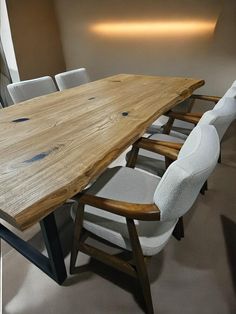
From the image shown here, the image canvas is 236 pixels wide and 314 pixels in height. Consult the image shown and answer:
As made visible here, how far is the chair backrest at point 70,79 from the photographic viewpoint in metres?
2.54

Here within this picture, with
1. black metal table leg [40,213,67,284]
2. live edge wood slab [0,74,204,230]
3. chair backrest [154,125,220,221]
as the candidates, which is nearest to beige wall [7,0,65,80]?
live edge wood slab [0,74,204,230]

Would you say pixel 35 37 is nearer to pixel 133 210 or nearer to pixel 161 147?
pixel 161 147

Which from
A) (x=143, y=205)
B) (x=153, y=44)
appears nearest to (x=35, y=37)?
(x=153, y=44)

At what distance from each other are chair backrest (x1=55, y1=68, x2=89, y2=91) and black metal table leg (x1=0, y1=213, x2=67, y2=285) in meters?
1.55

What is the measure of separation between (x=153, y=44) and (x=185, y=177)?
9.54 feet

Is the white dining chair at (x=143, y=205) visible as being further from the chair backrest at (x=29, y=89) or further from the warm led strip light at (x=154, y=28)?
the warm led strip light at (x=154, y=28)

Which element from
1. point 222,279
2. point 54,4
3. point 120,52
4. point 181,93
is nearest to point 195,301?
point 222,279

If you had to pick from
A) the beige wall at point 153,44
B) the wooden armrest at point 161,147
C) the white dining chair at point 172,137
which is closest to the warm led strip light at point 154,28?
the beige wall at point 153,44

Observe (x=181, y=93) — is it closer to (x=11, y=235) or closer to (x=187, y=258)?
(x=187, y=258)

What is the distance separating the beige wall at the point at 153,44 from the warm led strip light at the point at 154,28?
55 mm

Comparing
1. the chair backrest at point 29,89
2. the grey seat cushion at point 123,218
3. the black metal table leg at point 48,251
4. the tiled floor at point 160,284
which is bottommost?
the tiled floor at point 160,284

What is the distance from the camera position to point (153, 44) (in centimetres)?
325

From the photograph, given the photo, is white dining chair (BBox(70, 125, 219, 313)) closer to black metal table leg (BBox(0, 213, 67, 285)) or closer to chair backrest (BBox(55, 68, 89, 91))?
black metal table leg (BBox(0, 213, 67, 285))

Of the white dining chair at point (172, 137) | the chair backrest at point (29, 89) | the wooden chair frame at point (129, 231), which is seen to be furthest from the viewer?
the chair backrest at point (29, 89)
